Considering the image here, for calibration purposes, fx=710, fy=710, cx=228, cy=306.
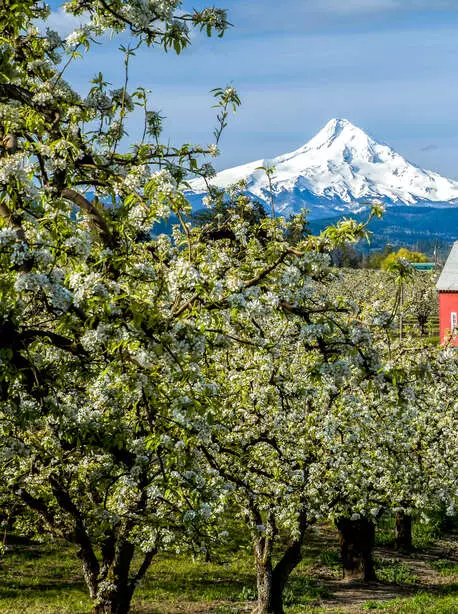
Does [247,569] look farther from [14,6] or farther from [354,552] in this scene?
[14,6]

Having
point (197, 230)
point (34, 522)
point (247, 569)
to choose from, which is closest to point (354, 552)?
point (247, 569)

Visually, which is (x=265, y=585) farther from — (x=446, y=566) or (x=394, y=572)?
(x=446, y=566)

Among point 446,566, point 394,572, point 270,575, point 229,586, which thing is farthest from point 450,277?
point 270,575

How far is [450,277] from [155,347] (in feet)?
210

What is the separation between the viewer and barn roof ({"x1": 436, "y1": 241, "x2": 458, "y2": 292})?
65.1m

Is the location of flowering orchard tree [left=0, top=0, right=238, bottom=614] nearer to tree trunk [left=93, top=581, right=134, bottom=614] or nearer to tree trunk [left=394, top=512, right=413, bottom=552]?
tree trunk [left=93, top=581, right=134, bottom=614]

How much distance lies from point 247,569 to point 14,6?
921 inches

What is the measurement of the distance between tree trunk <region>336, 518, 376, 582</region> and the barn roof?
43836 millimetres

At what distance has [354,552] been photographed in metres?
24.6

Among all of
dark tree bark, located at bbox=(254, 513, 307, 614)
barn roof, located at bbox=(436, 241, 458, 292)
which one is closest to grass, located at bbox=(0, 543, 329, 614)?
dark tree bark, located at bbox=(254, 513, 307, 614)

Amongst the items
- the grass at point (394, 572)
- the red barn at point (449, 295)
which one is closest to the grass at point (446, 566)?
the grass at point (394, 572)

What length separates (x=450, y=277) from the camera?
6625 centimetres

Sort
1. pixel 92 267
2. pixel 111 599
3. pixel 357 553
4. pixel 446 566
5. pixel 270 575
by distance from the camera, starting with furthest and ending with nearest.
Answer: pixel 446 566 → pixel 357 553 → pixel 270 575 → pixel 111 599 → pixel 92 267

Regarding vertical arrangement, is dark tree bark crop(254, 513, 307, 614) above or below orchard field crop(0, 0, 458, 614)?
below
